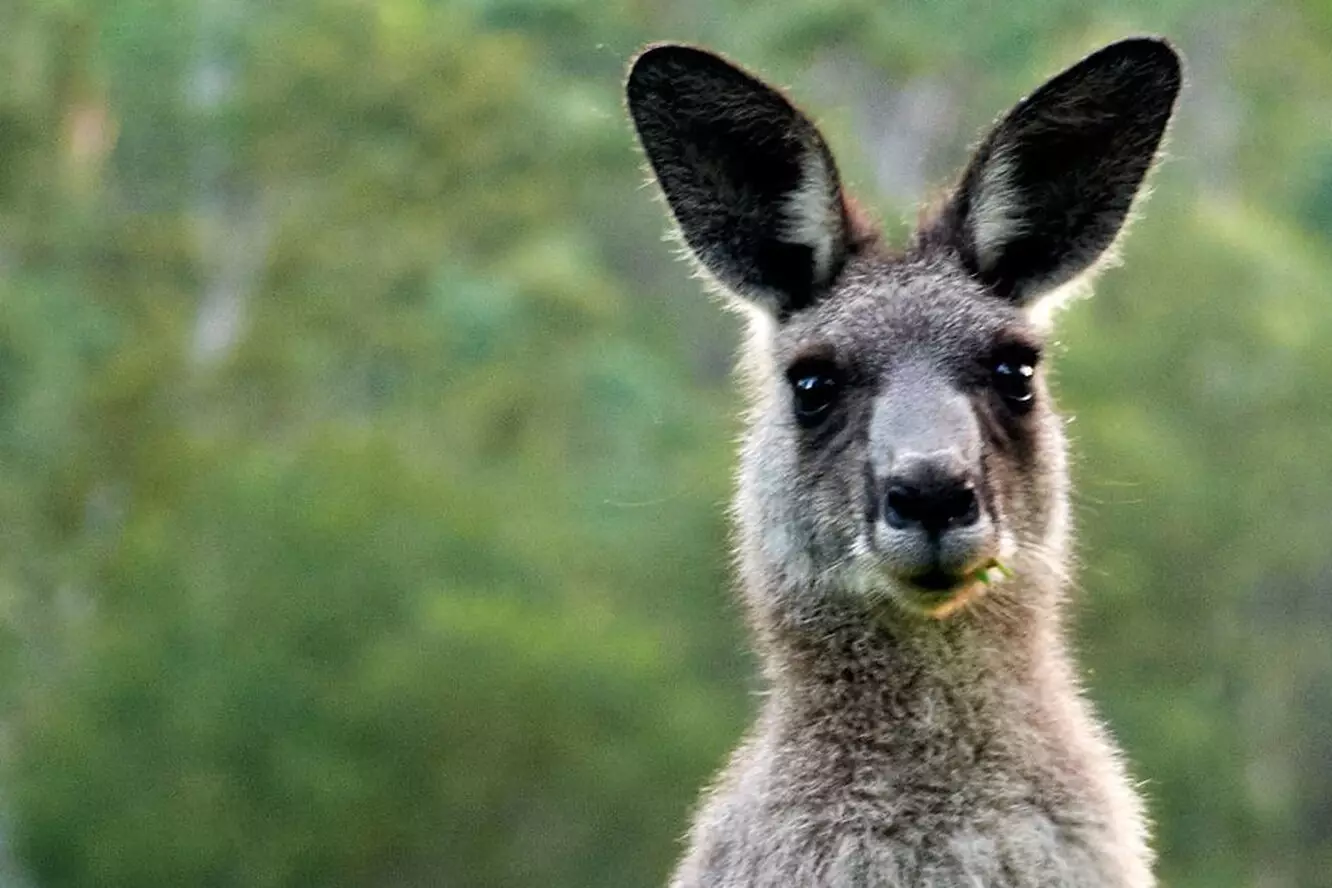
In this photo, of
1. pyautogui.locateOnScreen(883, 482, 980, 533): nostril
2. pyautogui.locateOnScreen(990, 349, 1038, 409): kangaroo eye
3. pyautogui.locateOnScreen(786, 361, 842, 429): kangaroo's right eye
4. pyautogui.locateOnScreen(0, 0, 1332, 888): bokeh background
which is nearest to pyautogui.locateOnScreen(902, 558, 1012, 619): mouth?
pyautogui.locateOnScreen(883, 482, 980, 533): nostril

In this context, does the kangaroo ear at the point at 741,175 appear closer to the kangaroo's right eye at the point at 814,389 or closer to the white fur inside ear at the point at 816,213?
the white fur inside ear at the point at 816,213

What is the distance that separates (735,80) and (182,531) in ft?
93.1

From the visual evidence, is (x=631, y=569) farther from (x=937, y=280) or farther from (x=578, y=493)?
(x=937, y=280)

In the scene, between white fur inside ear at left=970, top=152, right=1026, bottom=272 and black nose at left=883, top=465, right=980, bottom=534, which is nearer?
black nose at left=883, top=465, right=980, bottom=534

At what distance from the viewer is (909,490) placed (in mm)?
5328

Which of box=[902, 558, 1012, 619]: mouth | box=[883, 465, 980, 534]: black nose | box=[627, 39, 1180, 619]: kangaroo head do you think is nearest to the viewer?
box=[883, 465, 980, 534]: black nose

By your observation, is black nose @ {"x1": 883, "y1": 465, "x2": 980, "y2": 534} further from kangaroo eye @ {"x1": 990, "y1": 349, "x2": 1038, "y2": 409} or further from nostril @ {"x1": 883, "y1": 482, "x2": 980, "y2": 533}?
kangaroo eye @ {"x1": 990, "y1": 349, "x2": 1038, "y2": 409}

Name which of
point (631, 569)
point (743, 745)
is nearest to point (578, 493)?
point (631, 569)

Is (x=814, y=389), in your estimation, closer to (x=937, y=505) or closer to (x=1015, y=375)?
(x=1015, y=375)

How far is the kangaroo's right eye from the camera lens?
19.2ft

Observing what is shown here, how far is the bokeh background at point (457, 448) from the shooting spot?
31875 mm

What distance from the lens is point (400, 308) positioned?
3894cm

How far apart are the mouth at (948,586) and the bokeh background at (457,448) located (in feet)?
76.8

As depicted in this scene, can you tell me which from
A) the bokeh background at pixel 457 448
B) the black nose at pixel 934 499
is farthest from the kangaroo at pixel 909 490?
the bokeh background at pixel 457 448
